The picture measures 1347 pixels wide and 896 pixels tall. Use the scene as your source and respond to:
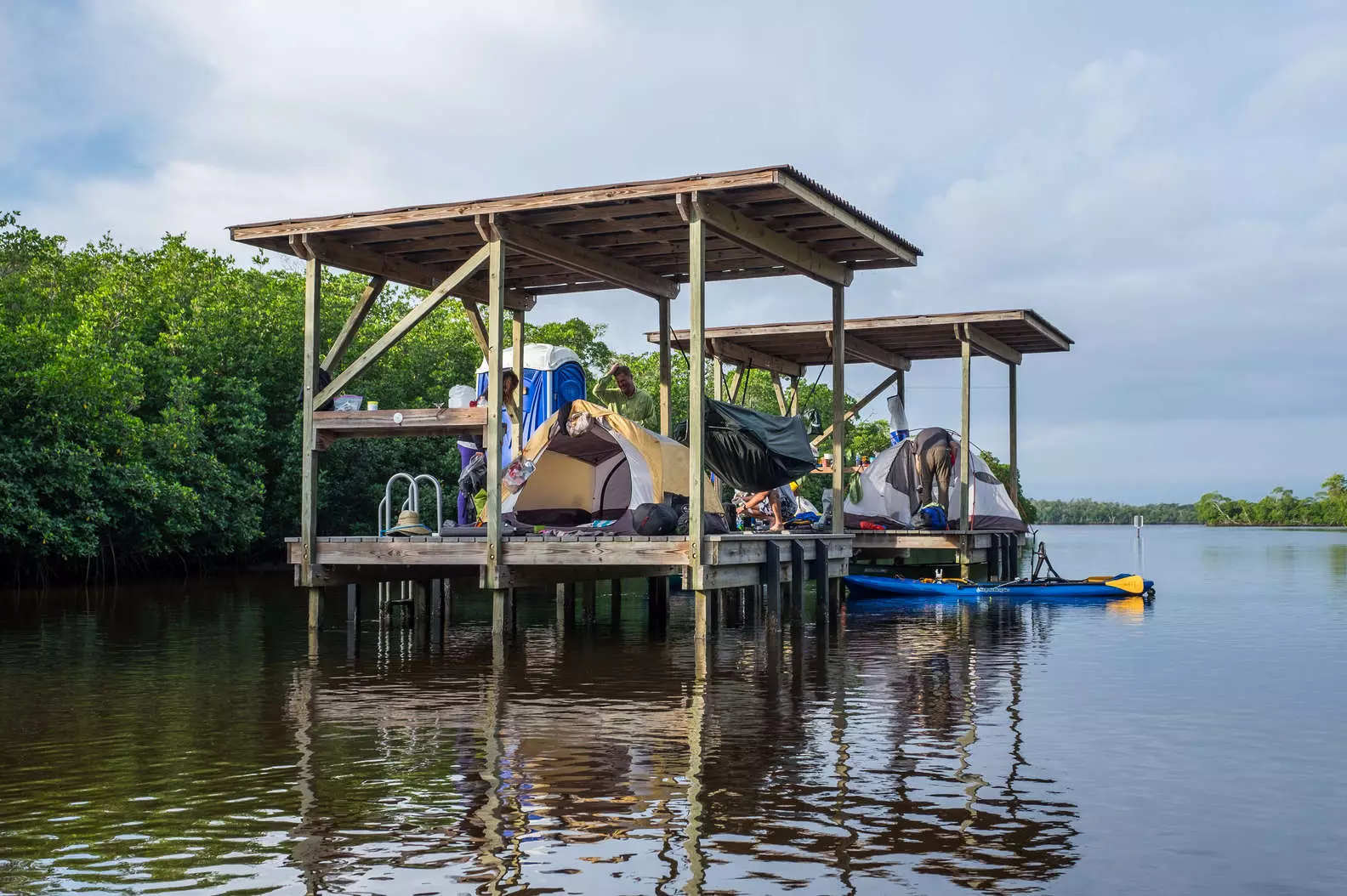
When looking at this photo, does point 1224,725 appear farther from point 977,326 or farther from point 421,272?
point 977,326

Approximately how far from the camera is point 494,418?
15.6 metres

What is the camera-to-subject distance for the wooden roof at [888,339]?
2497cm

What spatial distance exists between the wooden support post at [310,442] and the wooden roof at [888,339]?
905 cm

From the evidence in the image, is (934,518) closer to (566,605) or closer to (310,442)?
(566,605)

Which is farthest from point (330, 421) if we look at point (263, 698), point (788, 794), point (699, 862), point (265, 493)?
point (265, 493)

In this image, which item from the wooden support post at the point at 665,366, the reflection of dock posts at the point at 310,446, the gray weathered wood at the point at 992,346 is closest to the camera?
the reflection of dock posts at the point at 310,446

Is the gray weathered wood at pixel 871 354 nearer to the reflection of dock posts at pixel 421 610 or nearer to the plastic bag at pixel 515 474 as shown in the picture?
the reflection of dock posts at pixel 421 610

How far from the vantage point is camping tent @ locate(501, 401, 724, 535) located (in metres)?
17.5

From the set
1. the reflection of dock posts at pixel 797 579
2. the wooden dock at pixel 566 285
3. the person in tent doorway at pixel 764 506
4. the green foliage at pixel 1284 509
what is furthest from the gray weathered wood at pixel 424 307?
the green foliage at pixel 1284 509

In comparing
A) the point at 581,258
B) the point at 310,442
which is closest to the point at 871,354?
the point at 581,258

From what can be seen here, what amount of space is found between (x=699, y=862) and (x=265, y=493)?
27.2 meters

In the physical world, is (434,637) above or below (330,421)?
below

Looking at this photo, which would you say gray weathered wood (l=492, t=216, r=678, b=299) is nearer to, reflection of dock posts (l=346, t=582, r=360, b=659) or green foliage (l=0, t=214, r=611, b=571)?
reflection of dock posts (l=346, t=582, r=360, b=659)

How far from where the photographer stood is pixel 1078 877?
6633 mm
